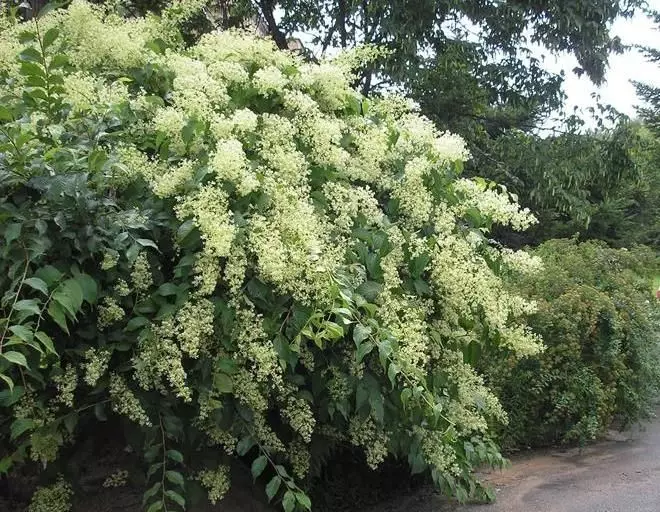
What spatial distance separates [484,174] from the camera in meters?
10.1

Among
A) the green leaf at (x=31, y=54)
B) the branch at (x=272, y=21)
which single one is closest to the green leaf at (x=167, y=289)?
the green leaf at (x=31, y=54)

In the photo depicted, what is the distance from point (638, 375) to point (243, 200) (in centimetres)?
463

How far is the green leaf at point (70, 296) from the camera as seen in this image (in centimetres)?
249

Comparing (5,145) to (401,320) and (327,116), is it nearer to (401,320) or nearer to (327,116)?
(327,116)

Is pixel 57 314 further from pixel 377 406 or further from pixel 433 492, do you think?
pixel 433 492

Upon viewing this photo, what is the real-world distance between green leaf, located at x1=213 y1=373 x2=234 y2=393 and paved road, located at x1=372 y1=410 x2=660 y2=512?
1971mm

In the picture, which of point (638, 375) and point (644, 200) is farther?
point (644, 200)

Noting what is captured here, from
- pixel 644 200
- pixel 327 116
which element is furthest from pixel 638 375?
pixel 644 200

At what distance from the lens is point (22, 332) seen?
7.71ft

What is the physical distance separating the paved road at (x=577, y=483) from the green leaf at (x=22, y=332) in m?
2.70

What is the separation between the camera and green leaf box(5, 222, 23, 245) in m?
2.51

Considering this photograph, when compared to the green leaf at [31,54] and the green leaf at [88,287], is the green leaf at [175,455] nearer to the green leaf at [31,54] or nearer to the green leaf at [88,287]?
the green leaf at [88,287]

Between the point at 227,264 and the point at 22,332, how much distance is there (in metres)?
0.77

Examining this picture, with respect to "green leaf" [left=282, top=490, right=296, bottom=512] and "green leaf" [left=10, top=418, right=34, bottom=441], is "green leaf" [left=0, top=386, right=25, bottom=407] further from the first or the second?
"green leaf" [left=282, top=490, right=296, bottom=512]
